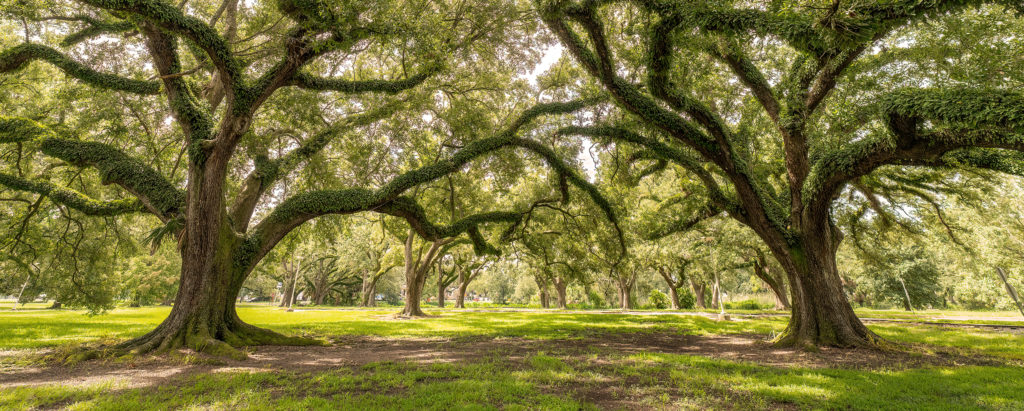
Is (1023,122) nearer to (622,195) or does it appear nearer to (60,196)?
(622,195)

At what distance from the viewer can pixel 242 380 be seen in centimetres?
550

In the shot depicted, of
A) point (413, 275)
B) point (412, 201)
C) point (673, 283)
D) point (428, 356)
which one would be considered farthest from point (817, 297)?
point (673, 283)

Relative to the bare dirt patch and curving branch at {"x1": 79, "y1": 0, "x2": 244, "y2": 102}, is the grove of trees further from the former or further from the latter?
the bare dirt patch

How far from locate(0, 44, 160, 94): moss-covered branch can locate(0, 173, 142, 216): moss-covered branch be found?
256cm

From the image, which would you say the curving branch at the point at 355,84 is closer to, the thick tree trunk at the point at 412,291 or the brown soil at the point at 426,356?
the brown soil at the point at 426,356

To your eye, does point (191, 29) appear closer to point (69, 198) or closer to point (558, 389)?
point (69, 198)

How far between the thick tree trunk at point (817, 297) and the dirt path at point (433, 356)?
63 cm

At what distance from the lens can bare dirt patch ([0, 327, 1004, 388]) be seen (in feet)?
19.7

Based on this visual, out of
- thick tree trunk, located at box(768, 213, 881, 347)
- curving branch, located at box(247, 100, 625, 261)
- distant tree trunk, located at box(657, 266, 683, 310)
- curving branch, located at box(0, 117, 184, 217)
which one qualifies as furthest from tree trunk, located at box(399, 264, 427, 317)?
distant tree trunk, located at box(657, 266, 683, 310)

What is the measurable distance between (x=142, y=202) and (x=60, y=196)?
210 centimetres

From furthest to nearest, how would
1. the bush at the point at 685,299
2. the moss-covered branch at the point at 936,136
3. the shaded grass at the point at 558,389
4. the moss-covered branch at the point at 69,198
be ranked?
1. the bush at the point at 685,299
2. the moss-covered branch at the point at 69,198
3. the moss-covered branch at the point at 936,136
4. the shaded grass at the point at 558,389

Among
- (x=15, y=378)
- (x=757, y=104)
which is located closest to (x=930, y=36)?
(x=757, y=104)

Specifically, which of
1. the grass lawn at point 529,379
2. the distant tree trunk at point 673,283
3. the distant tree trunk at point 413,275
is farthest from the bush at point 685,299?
the grass lawn at point 529,379

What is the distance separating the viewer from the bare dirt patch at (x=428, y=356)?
601 cm
